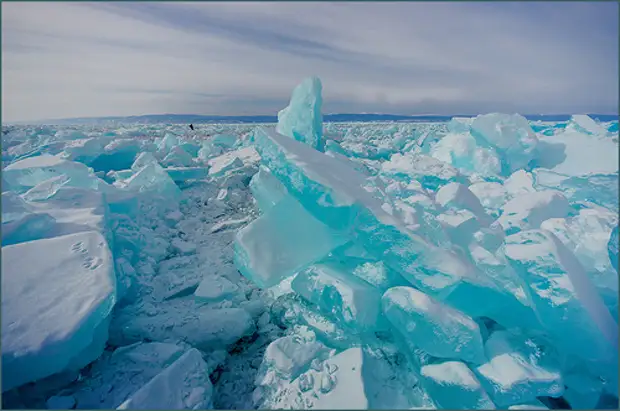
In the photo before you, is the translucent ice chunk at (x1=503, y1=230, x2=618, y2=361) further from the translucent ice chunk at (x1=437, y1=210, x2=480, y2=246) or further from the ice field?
the translucent ice chunk at (x1=437, y1=210, x2=480, y2=246)

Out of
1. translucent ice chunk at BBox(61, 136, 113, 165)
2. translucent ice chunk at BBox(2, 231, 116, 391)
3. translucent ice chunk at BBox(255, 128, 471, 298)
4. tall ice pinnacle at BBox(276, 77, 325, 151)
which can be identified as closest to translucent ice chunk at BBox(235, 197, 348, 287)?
translucent ice chunk at BBox(255, 128, 471, 298)

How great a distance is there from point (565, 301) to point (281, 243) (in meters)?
1.18

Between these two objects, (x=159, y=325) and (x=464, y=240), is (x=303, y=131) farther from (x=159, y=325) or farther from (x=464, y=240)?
(x=159, y=325)

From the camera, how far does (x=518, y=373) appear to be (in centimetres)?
110

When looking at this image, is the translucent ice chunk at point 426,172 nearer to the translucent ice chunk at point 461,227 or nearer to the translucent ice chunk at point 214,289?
the translucent ice chunk at point 461,227

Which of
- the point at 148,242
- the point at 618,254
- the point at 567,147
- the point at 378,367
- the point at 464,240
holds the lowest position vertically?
the point at 378,367

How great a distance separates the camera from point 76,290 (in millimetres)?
1200

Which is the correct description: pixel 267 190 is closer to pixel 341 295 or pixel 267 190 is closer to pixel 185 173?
pixel 341 295

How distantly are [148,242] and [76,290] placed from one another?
3.35ft

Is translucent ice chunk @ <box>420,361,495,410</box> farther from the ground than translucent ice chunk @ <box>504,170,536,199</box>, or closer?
closer

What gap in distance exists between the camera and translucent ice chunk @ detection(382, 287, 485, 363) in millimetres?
1177

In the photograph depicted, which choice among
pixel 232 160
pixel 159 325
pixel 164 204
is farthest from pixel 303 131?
pixel 159 325

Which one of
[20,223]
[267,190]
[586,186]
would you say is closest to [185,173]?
[267,190]

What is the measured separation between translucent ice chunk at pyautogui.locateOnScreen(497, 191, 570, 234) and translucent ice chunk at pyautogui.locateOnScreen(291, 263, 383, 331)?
1261 millimetres
